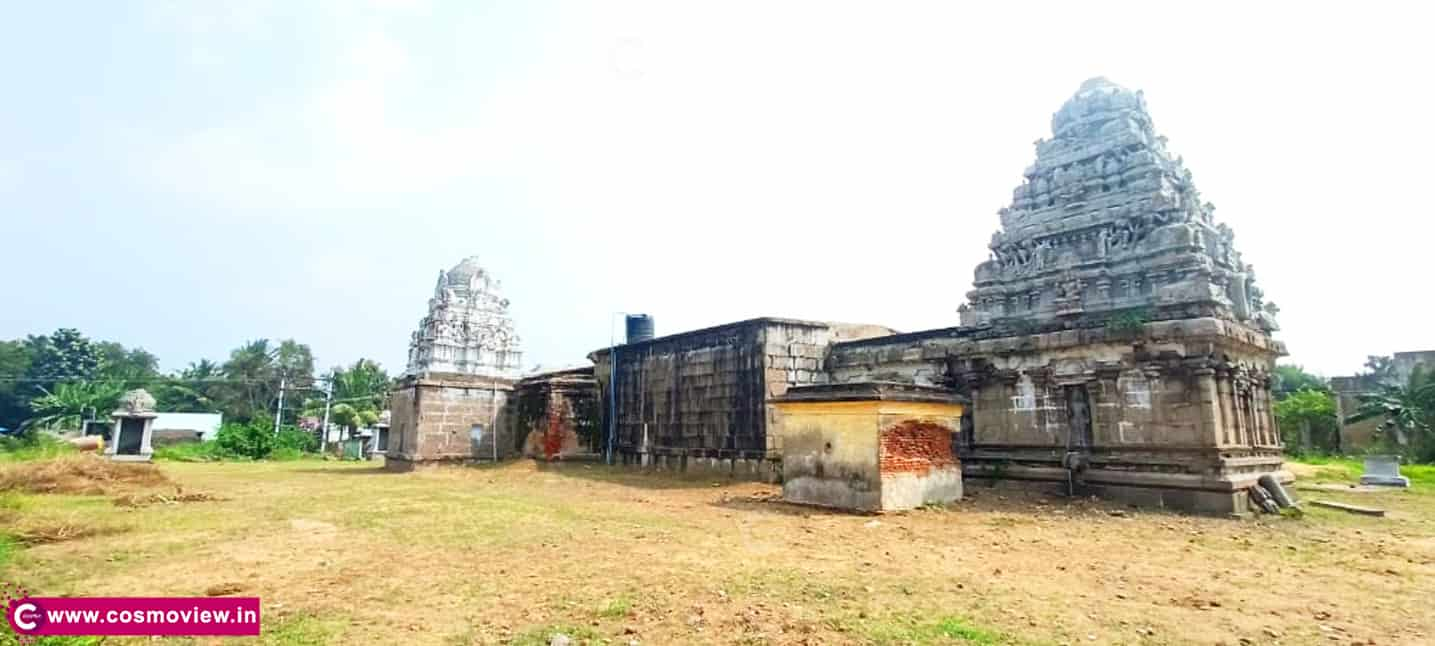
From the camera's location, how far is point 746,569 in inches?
249

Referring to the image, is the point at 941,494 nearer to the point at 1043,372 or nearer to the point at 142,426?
the point at 1043,372

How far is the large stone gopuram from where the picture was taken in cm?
1116

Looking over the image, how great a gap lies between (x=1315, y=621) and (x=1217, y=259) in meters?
9.92

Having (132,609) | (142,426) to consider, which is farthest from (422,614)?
(142,426)

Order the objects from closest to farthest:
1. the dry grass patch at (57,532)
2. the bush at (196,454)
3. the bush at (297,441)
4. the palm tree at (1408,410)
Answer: the dry grass patch at (57,532) < the palm tree at (1408,410) < the bush at (196,454) < the bush at (297,441)

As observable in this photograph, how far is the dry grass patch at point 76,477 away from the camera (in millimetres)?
12812

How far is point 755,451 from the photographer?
53.1 ft

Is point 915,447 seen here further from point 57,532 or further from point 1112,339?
point 57,532

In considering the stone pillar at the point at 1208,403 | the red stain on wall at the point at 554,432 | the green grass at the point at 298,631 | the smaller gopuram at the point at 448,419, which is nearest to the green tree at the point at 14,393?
the smaller gopuram at the point at 448,419

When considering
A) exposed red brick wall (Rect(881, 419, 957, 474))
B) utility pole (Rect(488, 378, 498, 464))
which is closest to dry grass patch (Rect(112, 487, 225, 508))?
utility pole (Rect(488, 378, 498, 464))

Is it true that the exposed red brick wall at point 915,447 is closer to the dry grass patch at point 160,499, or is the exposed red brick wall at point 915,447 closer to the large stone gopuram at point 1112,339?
the large stone gopuram at point 1112,339

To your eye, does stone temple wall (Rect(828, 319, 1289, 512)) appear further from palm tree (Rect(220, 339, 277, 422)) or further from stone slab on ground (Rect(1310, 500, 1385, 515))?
palm tree (Rect(220, 339, 277, 422))

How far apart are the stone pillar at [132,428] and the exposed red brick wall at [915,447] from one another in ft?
111

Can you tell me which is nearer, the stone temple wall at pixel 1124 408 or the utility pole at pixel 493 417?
the stone temple wall at pixel 1124 408
